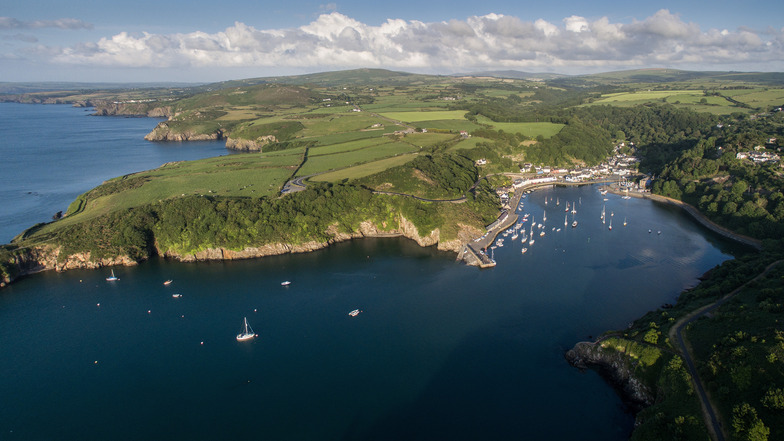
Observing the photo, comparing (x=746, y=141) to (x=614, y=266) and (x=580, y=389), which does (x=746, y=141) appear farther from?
(x=580, y=389)

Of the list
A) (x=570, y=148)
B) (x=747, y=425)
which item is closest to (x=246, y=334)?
(x=747, y=425)


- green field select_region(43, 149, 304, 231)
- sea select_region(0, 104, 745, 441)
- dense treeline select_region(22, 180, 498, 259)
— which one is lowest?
sea select_region(0, 104, 745, 441)

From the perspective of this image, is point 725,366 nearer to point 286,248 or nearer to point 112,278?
point 286,248

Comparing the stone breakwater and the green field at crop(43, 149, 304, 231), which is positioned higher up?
the green field at crop(43, 149, 304, 231)

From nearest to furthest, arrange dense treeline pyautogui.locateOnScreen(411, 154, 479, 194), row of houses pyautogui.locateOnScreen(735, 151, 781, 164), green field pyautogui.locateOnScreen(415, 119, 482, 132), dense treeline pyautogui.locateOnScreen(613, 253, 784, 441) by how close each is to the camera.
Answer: dense treeline pyautogui.locateOnScreen(613, 253, 784, 441), dense treeline pyautogui.locateOnScreen(411, 154, 479, 194), row of houses pyautogui.locateOnScreen(735, 151, 781, 164), green field pyautogui.locateOnScreen(415, 119, 482, 132)

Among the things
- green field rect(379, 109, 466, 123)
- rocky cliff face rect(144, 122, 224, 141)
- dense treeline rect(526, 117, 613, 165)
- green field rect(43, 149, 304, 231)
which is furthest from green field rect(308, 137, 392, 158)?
rocky cliff face rect(144, 122, 224, 141)

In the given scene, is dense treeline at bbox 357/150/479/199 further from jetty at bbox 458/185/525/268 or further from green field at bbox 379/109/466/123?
green field at bbox 379/109/466/123

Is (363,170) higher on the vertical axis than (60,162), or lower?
lower
